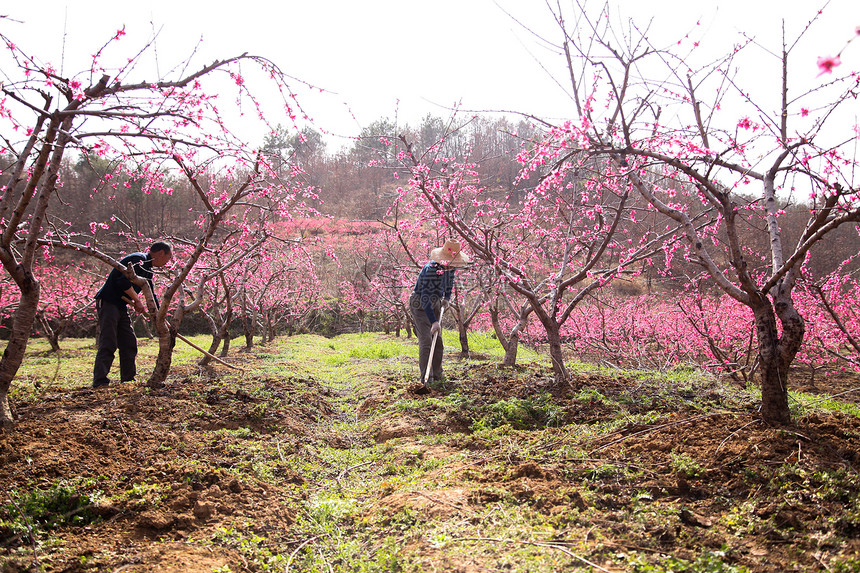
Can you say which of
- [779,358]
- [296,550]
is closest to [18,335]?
[296,550]

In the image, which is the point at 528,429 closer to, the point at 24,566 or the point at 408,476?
the point at 408,476

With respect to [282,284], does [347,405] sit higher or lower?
lower

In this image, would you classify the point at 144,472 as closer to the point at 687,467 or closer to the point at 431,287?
the point at 687,467

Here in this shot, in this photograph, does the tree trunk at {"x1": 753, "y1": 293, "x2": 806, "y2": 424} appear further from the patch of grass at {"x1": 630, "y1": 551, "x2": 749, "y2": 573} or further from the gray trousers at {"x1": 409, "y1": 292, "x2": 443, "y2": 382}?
the gray trousers at {"x1": 409, "y1": 292, "x2": 443, "y2": 382}

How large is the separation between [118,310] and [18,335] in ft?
8.08

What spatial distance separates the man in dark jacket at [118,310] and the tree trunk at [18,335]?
2.08 metres

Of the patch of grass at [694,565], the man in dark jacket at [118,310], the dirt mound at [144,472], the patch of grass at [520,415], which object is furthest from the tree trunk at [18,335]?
the patch of grass at [694,565]

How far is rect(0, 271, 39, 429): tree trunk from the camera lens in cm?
344

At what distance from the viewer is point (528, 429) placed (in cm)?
433

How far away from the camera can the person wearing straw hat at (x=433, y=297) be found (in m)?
6.55

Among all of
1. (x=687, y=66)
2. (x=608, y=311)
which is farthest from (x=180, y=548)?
(x=608, y=311)

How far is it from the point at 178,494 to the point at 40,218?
2.36 metres

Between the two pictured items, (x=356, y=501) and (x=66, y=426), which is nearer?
(x=356, y=501)

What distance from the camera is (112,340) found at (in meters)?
5.89
